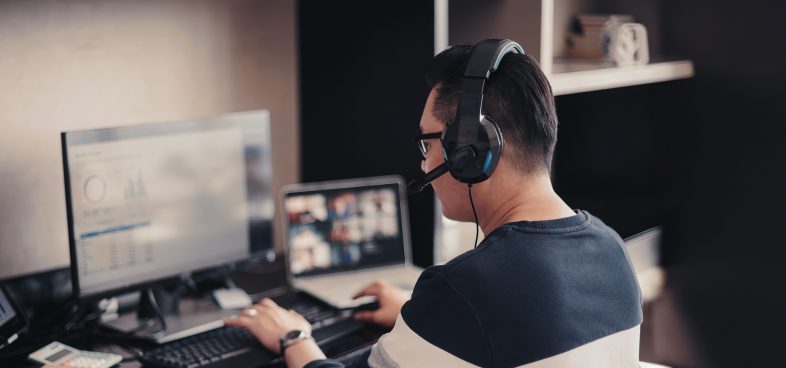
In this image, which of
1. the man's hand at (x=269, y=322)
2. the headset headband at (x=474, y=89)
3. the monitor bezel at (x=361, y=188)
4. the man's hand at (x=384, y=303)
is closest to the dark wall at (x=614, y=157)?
the monitor bezel at (x=361, y=188)

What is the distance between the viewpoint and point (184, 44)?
1934 millimetres

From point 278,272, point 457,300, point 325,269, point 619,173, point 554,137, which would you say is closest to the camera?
point 457,300

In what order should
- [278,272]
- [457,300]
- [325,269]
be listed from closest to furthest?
[457,300] < [325,269] < [278,272]

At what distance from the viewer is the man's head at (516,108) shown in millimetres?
1177

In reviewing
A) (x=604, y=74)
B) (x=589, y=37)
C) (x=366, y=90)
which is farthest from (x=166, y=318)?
(x=589, y=37)

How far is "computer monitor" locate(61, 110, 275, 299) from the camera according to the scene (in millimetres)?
1520

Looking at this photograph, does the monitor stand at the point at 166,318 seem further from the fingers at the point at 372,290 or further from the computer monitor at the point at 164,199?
the fingers at the point at 372,290

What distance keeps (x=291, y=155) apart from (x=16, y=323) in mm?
908

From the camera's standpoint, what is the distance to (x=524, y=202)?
120cm

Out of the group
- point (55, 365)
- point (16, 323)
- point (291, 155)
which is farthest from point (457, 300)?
point (291, 155)

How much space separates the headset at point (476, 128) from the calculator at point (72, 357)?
2.36ft

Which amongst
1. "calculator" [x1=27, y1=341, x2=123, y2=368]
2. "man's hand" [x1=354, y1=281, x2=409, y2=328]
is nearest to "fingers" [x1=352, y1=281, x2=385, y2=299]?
"man's hand" [x1=354, y1=281, x2=409, y2=328]

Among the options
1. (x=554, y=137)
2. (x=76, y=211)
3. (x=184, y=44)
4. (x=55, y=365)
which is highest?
(x=184, y=44)

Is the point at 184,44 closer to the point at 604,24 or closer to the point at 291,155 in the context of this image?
the point at 291,155
